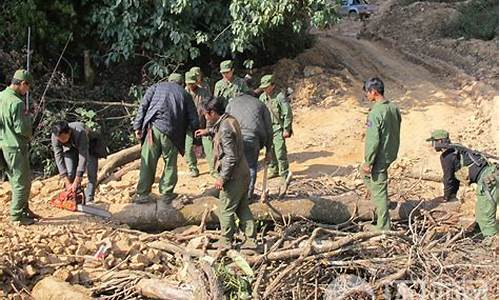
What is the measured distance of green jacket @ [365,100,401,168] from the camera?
711cm

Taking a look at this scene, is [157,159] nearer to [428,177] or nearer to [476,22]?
[428,177]

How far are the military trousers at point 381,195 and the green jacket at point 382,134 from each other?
9 centimetres

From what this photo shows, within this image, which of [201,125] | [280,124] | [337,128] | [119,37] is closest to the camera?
[201,125]

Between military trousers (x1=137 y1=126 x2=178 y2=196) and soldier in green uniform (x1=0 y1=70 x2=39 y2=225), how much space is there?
3.94ft

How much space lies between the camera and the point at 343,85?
14688 millimetres

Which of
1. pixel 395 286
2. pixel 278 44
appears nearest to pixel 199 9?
pixel 278 44

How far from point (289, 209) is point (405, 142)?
4.77m

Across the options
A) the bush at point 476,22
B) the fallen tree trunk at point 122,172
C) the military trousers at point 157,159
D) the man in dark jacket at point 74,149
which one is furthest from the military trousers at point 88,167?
the bush at point 476,22

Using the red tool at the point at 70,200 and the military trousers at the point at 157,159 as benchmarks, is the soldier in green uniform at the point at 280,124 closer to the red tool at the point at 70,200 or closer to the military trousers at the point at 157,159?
the military trousers at the point at 157,159

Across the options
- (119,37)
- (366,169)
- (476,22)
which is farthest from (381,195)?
(476,22)

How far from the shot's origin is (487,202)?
24.3 ft

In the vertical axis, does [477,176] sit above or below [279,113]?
below

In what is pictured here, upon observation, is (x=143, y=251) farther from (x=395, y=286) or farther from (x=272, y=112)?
(x=272, y=112)

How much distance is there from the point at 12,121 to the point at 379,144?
373cm
